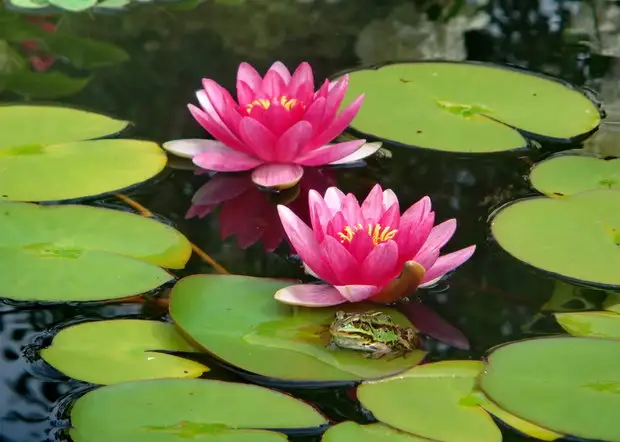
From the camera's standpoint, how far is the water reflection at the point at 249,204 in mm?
1615

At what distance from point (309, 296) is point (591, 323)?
0.40m

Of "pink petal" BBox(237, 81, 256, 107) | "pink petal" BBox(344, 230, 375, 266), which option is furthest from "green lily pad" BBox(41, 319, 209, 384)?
"pink petal" BBox(237, 81, 256, 107)

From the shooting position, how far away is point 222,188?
1.78m

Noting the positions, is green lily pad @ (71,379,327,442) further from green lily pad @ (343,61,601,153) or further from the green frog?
green lily pad @ (343,61,601,153)

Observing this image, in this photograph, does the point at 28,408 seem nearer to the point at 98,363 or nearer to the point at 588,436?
the point at 98,363

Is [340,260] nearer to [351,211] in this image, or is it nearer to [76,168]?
[351,211]

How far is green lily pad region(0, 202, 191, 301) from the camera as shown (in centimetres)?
139

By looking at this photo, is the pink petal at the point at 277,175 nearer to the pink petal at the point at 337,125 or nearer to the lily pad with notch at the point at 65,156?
the pink petal at the point at 337,125

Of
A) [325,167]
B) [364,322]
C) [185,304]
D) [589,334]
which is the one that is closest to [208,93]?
[325,167]

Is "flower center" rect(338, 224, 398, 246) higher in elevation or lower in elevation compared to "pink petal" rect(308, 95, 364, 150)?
lower

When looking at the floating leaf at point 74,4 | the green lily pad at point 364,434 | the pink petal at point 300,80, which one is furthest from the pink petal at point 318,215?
the floating leaf at point 74,4

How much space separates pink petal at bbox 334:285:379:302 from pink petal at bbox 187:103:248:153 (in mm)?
528

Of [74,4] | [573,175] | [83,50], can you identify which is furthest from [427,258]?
[74,4]

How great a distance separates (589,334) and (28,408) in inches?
30.0
